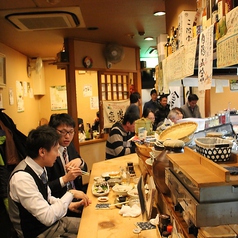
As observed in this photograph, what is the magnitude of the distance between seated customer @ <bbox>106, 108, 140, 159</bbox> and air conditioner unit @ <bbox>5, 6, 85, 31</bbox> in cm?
143

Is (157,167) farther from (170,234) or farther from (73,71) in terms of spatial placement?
(73,71)

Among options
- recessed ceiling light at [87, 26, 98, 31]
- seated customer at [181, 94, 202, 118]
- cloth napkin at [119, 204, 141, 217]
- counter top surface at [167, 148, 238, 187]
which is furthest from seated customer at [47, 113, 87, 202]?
seated customer at [181, 94, 202, 118]

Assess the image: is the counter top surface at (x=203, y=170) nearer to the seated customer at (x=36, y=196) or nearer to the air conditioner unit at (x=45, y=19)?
the seated customer at (x=36, y=196)

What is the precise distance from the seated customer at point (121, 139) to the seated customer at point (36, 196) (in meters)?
1.57

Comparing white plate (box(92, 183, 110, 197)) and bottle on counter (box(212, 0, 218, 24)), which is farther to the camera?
white plate (box(92, 183, 110, 197))

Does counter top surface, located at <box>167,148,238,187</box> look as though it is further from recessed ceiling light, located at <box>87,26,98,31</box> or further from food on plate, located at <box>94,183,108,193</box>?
recessed ceiling light, located at <box>87,26,98,31</box>

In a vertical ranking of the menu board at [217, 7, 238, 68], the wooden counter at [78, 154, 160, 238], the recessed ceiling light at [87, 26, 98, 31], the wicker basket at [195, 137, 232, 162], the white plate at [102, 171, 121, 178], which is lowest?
the wooden counter at [78, 154, 160, 238]

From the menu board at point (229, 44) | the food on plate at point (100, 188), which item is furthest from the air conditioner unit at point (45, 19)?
the menu board at point (229, 44)

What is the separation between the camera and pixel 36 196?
1.76 m

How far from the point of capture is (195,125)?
1.60 metres

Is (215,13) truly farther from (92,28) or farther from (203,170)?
(92,28)

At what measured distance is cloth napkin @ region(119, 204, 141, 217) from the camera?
1.80m

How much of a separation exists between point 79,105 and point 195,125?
241 inches

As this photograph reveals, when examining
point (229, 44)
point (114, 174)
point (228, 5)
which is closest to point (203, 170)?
point (229, 44)
